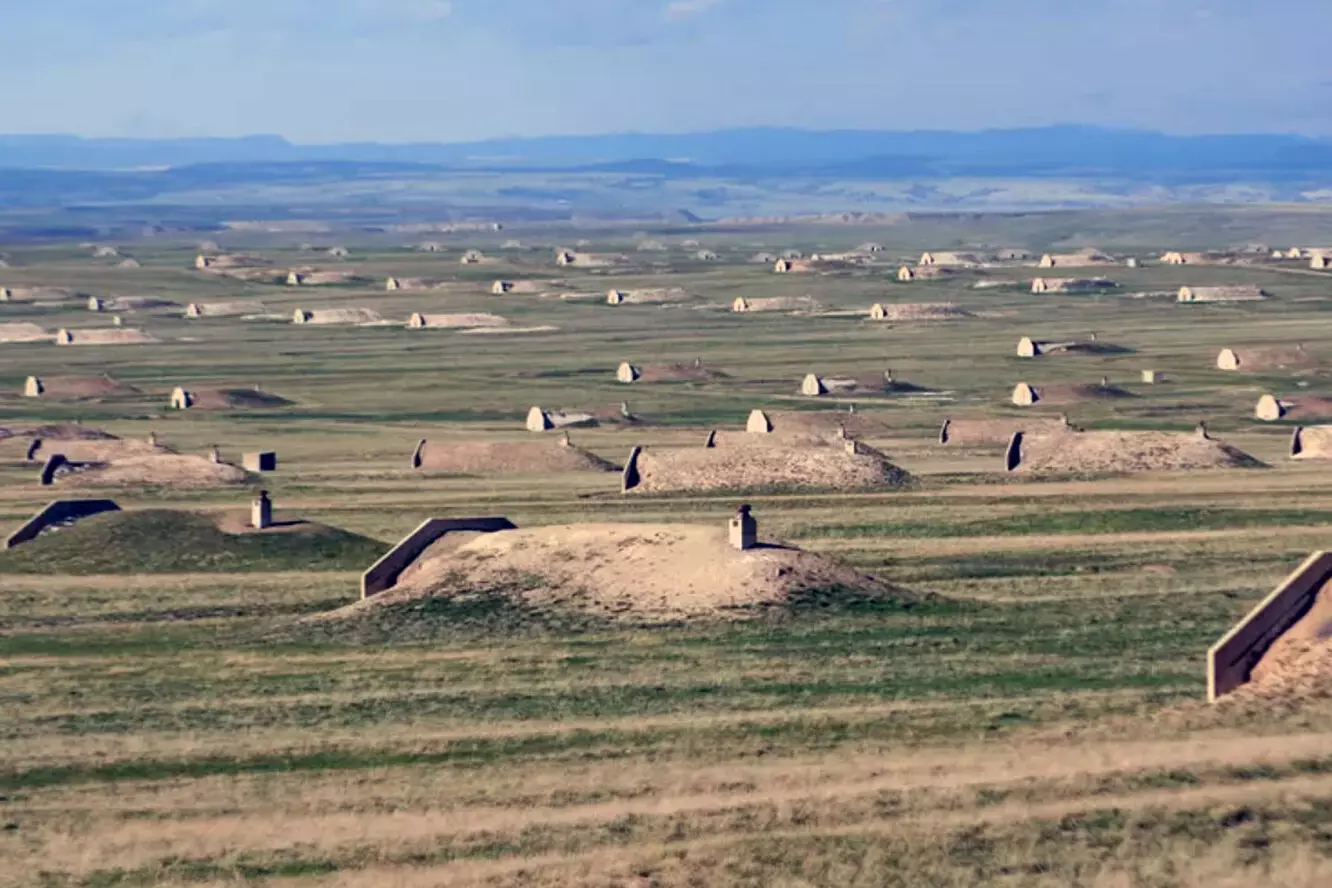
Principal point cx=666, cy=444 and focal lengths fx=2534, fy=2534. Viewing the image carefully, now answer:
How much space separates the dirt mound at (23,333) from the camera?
15025cm

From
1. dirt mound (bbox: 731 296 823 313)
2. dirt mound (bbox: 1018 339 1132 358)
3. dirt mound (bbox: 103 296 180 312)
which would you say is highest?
dirt mound (bbox: 103 296 180 312)

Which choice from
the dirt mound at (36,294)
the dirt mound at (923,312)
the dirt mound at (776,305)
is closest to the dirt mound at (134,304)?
the dirt mound at (36,294)

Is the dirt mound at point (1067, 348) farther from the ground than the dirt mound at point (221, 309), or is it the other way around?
the dirt mound at point (221, 309)

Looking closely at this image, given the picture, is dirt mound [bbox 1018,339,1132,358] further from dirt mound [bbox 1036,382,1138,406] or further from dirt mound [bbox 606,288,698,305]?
dirt mound [bbox 606,288,698,305]

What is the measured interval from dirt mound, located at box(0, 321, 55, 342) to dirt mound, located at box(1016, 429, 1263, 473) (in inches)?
3442

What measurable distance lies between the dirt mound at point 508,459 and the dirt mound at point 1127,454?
13276 millimetres

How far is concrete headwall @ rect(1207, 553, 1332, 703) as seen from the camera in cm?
3975

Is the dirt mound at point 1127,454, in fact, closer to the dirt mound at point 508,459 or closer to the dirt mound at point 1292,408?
the dirt mound at point 508,459

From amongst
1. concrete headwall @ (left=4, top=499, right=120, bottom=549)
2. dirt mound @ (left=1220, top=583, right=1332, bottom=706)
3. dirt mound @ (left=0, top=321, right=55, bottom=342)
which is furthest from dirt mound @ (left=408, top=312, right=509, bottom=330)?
dirt mound @ (left=1220, top=583, right=1332, bottom=706)

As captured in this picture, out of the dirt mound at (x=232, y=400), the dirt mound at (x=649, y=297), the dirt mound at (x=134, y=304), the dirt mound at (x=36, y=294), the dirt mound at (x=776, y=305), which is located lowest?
the dirt mound at (x=232, y=400)

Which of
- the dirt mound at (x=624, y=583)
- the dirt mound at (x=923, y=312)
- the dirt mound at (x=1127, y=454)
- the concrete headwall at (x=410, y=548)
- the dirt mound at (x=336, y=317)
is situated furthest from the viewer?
the dirt mound at (x=336, y=317)

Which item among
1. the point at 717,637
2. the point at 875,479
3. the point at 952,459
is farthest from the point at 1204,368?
the point at 717,637

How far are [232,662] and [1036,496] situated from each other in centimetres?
2908

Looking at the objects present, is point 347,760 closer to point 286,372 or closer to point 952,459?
point 952,459
